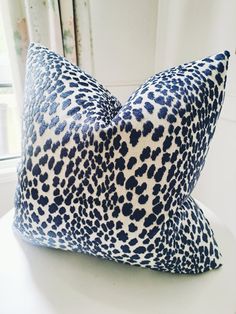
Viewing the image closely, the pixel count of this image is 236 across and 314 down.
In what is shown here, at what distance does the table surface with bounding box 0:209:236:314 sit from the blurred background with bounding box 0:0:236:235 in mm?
674

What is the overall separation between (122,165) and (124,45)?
106 centimetres

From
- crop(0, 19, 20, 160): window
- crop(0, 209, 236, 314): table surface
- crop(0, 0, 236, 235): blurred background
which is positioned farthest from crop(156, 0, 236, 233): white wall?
crop(0, 19, 20, 160): window

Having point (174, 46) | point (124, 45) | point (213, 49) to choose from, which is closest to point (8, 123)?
point (124, 45)

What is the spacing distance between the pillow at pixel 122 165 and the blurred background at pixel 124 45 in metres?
0.62

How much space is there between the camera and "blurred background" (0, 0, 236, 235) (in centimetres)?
97

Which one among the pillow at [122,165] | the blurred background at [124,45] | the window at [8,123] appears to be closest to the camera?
the pillow at [122,165]

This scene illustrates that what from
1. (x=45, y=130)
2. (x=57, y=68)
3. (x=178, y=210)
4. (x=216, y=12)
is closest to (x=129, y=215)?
(x=178, y=210)

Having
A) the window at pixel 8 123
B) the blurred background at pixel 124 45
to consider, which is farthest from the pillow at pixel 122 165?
the window at pixel 8 123

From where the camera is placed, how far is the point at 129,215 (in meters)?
0.40

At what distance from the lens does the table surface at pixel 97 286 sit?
42cm

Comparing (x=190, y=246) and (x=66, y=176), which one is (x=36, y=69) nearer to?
(x=66, y=176)

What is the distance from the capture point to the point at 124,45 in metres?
1.28

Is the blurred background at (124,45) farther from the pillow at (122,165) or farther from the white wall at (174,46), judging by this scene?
the pillow at (122,165)

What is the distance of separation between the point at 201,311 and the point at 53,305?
10.0 inches
